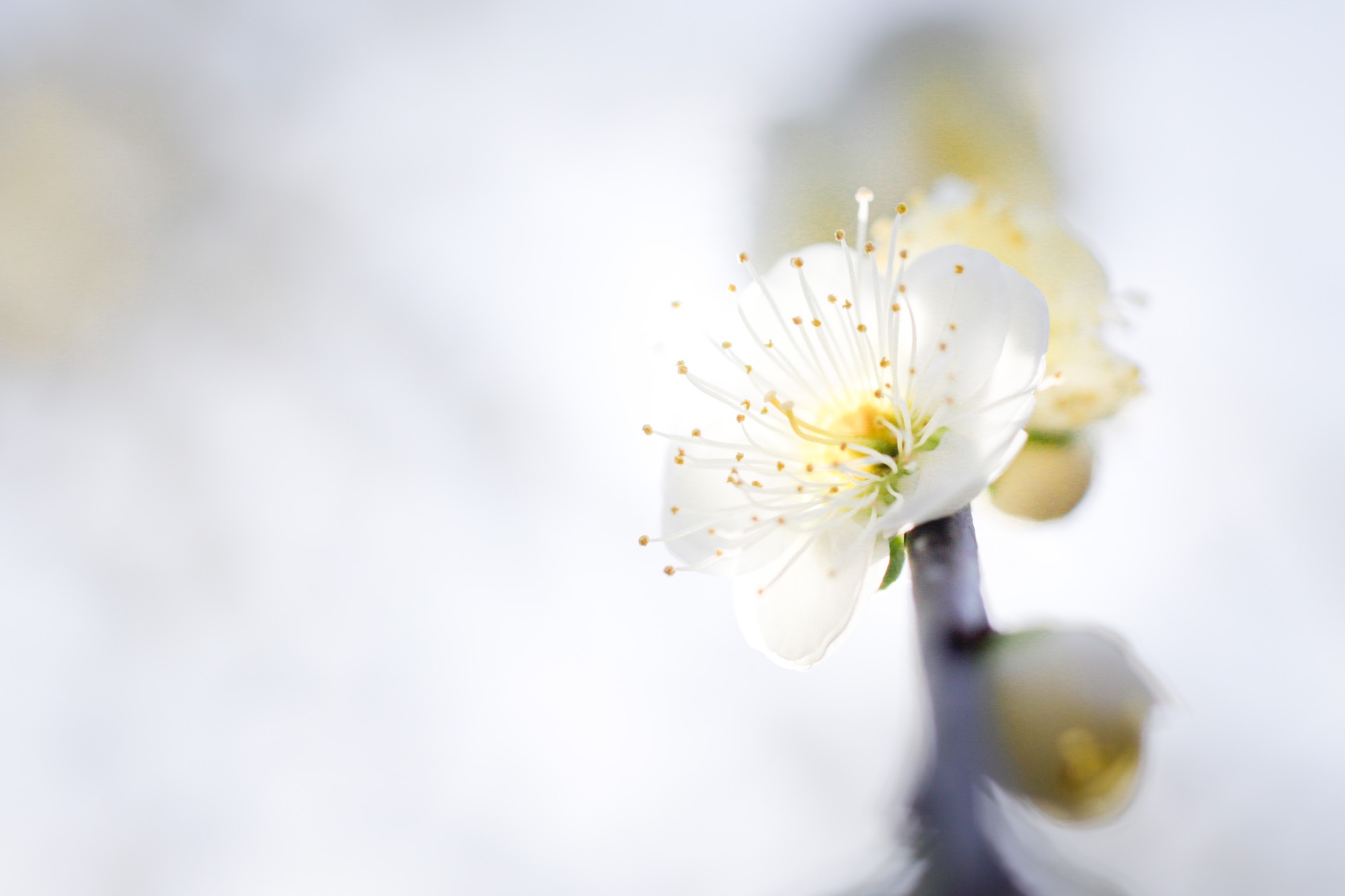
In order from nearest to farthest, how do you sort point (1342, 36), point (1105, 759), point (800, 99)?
point (1105, 759), point (1342, 36), point (800, 99)

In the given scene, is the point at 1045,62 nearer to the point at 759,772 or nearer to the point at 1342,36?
the point at 1342,36

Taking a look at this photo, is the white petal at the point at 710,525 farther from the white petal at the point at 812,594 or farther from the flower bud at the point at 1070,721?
the flower bud at the point at 1070,721

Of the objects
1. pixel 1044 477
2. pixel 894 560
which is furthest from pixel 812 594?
pixel 1044 477

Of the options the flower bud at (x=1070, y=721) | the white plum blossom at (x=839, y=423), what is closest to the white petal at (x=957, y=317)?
the white plum blossom at (x=839, y=423)

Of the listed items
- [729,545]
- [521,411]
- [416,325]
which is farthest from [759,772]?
[416,325]

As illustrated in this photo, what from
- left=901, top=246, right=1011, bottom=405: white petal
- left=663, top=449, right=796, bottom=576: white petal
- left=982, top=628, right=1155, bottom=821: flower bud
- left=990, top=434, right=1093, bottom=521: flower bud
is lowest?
left=982, top=628, right=1155, bottom=821: flower bud

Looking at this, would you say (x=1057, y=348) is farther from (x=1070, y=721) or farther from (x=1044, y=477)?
(x=1070, y=721)

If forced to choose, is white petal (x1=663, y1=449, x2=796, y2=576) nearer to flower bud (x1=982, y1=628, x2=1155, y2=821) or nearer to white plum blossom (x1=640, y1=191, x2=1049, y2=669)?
white plum blossom (x1=640, y1=191, x2=1049, y2=669)

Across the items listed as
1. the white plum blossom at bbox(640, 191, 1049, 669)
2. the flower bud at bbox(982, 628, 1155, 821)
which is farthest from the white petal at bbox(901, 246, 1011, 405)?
the flower bud at bbox(982, 628, 1155, 821)
